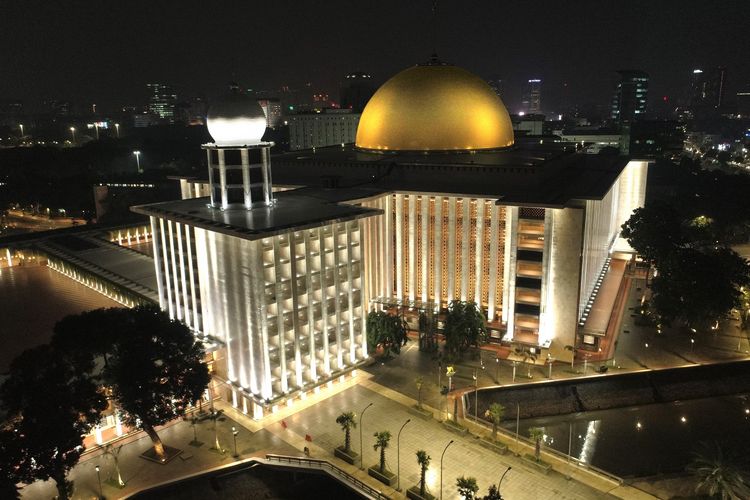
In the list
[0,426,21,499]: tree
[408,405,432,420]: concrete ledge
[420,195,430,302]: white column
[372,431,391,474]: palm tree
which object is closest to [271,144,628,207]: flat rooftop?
[420,195,430,302]: white column

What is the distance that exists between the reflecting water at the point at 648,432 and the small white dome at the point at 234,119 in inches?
1141

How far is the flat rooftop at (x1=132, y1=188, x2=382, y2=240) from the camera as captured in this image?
37625 mm

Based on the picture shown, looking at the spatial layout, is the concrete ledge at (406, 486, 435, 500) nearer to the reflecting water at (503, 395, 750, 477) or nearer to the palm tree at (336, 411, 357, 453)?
the palm tree at (336, 411, 357, 453)

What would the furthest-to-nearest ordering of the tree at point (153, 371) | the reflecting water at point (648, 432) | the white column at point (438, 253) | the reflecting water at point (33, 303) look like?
the white column at point (438, 253) < the reflecting water at point (33, 303) < the reflecting water at point (648, 432) < the tree at point (153, 371)

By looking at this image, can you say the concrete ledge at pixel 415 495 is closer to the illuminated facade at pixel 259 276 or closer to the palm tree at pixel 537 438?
the palm tree at pixel 537 438

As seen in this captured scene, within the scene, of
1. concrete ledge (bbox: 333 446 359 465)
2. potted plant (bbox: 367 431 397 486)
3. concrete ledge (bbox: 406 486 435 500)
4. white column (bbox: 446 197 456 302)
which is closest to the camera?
concrete ledge (bbox: 406 486 435 500)

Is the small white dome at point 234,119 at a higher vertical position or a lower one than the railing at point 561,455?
higher

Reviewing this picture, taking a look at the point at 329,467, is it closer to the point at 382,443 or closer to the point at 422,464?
the point at 382,443

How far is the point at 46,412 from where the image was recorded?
28609 mm

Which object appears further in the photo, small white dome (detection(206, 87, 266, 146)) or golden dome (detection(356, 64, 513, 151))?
golden dome (detection(356, 64, 513, 151))

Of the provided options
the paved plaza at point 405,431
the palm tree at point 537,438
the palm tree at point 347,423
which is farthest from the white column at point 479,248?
the palm tree at point 347,423

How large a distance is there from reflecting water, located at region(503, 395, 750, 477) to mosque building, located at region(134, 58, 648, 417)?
7.87 metres

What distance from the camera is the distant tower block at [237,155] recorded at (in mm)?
43844

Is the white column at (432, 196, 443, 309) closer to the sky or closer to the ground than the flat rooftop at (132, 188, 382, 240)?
closer to the ground
